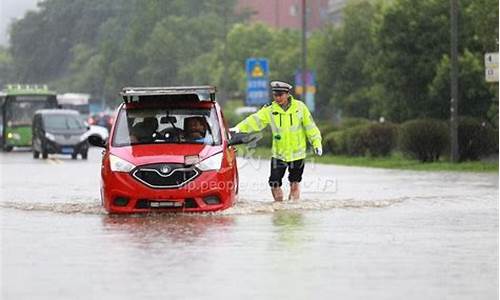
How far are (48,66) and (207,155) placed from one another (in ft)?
315

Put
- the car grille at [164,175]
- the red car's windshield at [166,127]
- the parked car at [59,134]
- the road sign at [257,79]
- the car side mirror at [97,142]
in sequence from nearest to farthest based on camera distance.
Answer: the car grille at [164,175], the red car's windshield at [166,127], the car side mirror at [97,142], the parked car at [59,134], the road sign at [257,79]

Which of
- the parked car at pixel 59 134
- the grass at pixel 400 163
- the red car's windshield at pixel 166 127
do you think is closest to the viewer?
the red car's windshield at pixel 166 127

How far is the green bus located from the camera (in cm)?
6234

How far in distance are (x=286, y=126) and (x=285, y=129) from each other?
0.05 meters

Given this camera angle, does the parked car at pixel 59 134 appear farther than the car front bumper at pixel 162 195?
Yes

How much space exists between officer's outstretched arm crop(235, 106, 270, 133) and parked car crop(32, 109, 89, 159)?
29756 mm

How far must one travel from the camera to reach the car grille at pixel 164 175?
19.0 meters

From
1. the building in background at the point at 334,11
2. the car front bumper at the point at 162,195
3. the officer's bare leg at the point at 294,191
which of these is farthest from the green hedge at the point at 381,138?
the building in background at the point at 334,11

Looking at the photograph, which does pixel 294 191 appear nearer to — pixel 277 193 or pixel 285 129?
pixel 277 193

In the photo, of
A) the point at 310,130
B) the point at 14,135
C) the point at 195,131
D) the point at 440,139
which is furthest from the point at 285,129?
the point at 14,135

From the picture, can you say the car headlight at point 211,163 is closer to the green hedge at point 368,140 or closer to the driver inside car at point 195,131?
the driver inside car at point 195,131

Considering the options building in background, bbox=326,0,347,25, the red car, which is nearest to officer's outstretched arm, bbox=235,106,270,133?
the red car

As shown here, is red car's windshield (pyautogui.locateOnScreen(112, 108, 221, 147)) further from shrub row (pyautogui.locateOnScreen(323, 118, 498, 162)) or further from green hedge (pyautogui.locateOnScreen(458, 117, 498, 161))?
green hedge (pyautogui.locateOnScreen(458, 117, 498, 161))

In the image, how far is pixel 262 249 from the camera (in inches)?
566
